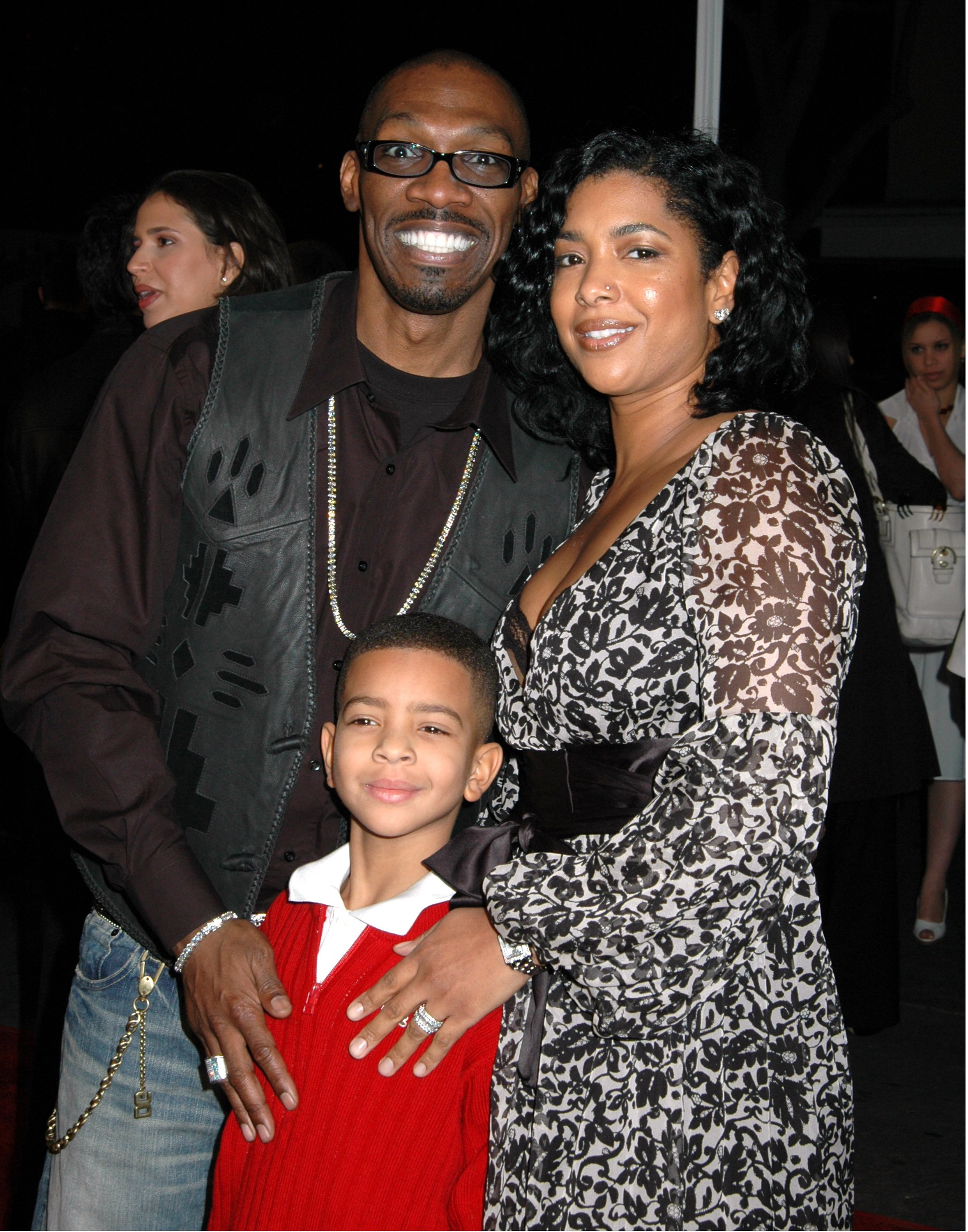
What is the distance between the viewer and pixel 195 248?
10.2 feet

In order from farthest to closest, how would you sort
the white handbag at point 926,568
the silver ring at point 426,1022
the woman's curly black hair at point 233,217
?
the white handbag at point 926,568 < the woman's curly black hair at point 233,217 < the silver ring at point 426,1022

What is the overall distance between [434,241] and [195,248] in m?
1.28

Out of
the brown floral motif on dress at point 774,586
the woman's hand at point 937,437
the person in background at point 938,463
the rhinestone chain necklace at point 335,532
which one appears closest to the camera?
the brown floral motif on dress at point 774,586

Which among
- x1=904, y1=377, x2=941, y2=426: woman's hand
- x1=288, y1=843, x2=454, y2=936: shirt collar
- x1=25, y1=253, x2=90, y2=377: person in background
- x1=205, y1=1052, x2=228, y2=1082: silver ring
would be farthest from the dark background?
x1=205, y1=1052, x2=228, y2=1082: silver ring

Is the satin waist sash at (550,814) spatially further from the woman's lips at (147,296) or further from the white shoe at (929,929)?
the white shoe at (929,929)

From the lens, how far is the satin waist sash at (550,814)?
160 centimetres

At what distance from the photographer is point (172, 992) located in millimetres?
1914

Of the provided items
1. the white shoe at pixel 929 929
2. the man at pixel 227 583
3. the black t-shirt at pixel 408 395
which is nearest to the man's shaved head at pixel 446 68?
the man at pixel 227 583

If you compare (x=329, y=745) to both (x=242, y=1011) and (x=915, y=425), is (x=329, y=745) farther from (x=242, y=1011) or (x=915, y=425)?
(x=915, y=425)

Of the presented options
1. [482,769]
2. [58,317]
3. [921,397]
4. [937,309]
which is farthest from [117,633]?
[937,309]

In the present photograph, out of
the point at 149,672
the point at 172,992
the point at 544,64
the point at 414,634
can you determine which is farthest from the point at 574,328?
the point at 544,64

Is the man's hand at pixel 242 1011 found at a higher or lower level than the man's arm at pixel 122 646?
lower

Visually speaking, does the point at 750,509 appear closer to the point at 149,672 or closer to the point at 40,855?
the point at 149,672

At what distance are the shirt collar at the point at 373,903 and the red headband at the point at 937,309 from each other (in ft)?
13.9
